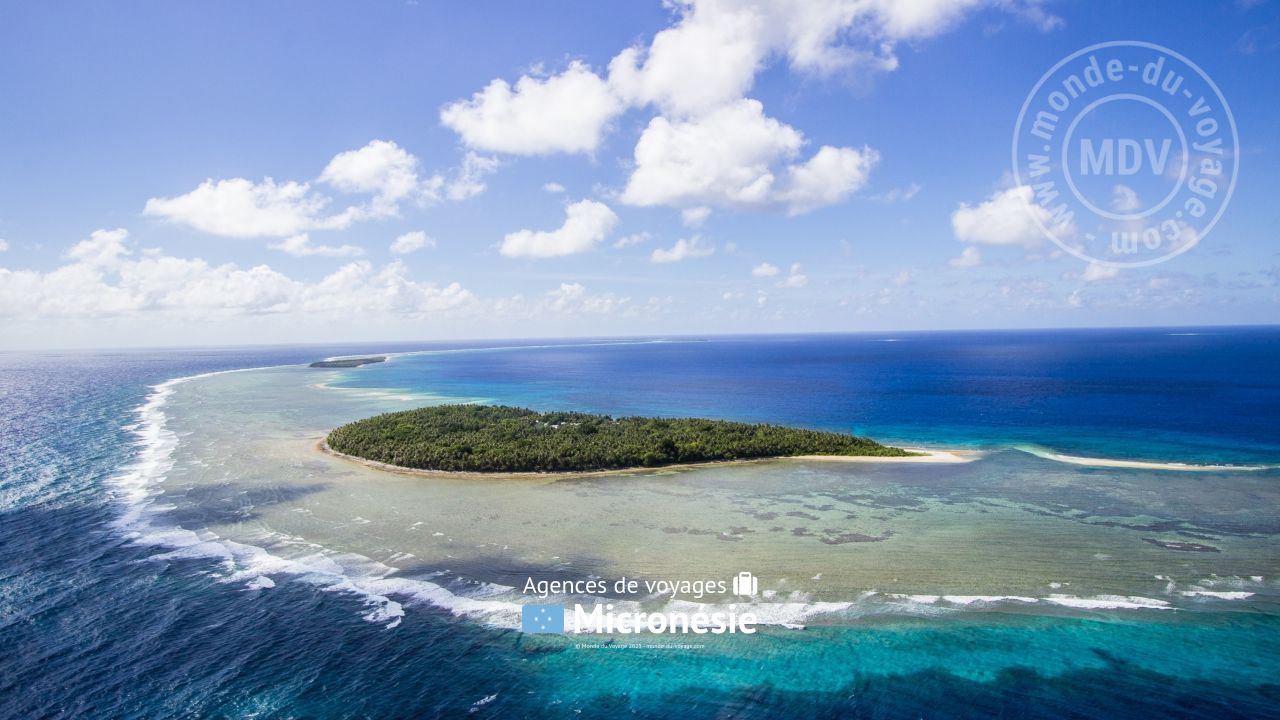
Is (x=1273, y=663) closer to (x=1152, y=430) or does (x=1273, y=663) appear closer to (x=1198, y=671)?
(x=1198, y=671)

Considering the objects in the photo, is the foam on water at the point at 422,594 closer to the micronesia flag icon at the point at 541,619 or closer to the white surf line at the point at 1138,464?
the micronesia flag icon at the point at 541,619

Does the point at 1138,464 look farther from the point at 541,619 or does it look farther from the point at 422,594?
the point at 422,594

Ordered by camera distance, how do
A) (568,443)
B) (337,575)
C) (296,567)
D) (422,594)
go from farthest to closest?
1. (568,443)
2. (296,567)
3. (337,575)
4. (422,594)

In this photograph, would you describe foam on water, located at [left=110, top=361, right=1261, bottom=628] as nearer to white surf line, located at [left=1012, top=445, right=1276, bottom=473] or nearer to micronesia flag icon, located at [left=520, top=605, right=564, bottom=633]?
micronesia flag icon, located at [left=520, top=605, right=564, bottom=633]

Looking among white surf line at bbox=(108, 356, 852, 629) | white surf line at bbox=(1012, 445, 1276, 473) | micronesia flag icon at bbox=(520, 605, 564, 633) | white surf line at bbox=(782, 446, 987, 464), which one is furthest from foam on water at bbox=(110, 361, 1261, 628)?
white surf line at bbox=(1012, 445, 1276, 473)

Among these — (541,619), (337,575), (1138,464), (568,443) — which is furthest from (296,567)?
(1138,464)

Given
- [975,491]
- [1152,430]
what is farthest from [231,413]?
[1152,430]
